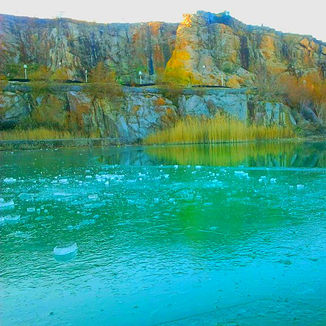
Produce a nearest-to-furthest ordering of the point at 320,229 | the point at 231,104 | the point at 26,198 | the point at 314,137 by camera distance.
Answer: the point at 320,229
the point at 26,198
the point at 314,137
the point at 231,104

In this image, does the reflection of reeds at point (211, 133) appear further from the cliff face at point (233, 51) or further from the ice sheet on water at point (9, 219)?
the ice sheet on water at point (9, 219)

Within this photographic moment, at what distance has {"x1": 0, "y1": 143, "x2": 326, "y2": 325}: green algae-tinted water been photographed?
2912 millimetres

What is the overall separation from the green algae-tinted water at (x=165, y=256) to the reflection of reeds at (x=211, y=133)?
18.0 metres

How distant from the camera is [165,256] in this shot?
4.04 meters

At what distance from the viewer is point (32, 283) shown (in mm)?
3459

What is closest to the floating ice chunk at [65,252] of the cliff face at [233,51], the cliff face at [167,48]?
the cliff face at [167,48]

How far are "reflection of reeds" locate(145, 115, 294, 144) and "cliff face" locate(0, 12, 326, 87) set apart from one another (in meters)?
19.9

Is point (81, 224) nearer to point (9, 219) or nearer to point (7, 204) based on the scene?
point (9, 219)

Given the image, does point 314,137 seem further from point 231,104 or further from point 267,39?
point 267,39

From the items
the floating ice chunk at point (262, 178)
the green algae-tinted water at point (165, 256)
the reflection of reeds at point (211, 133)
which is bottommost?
the floating ice chunk at point (262, 178)

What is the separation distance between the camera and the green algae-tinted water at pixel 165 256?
291 centimetres

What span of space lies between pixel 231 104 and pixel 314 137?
23.8 feet

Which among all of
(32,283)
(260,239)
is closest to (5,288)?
(32,283)

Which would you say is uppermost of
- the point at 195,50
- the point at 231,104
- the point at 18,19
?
the point at 18,19
